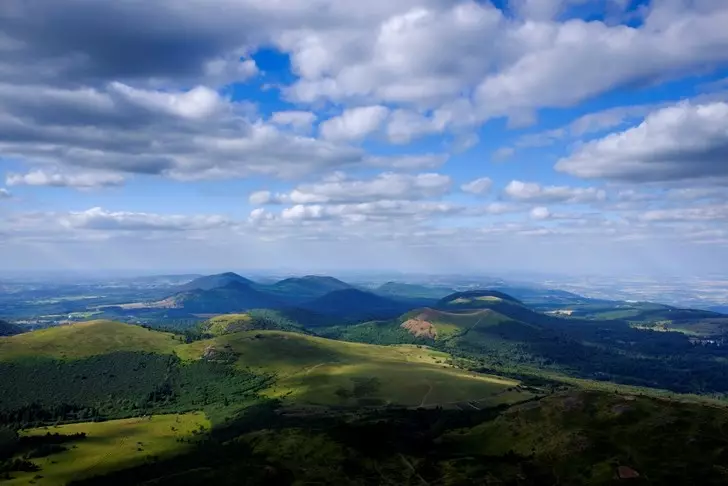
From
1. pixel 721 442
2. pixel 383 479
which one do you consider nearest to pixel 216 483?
pixel 383 479

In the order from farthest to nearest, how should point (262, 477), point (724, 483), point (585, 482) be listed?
point (262, 477) < point (585, 482) < point (724, 483)

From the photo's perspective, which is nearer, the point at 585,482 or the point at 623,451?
the point at 585,482

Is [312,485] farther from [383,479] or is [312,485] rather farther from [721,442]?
[721,442]

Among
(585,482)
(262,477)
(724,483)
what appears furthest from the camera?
(262,477)

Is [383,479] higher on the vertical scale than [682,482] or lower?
lower

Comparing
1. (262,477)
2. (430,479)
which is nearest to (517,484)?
(430,479)

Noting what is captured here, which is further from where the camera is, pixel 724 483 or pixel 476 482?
pixel 476 482

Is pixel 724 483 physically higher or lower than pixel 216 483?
higher

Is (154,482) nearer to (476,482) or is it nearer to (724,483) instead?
(476,482)
